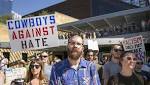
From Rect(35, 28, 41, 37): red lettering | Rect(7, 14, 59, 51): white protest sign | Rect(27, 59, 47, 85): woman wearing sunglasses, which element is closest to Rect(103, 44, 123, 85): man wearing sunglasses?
Rect(27, 59, 47, 85): woman wearing sunglasses

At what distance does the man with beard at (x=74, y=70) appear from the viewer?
611 cm

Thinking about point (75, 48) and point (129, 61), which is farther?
point (129, 61)

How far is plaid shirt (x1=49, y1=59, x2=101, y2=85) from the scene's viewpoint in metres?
6.16

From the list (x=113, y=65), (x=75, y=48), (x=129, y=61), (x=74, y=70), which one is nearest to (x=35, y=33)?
(x=113, y=65)

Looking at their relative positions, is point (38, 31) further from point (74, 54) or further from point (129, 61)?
point (74, 54)

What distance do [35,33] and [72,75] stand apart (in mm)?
4522

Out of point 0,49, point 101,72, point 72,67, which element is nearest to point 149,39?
point 0,49

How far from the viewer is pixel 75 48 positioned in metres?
6.05

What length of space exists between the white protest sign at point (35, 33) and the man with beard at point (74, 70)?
3.95 meters

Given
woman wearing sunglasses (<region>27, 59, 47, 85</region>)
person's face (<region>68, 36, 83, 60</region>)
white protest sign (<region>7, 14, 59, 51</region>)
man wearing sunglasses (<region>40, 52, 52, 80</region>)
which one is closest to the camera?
person's face (<region>68, 36, 83, 60</region>)

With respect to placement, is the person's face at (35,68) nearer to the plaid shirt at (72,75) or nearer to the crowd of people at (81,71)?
the crowd of people at (81,71)

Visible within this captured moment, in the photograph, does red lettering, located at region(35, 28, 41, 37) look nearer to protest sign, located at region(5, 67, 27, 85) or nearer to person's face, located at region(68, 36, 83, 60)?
protest sign, located at region(5, 67, 27, 85)

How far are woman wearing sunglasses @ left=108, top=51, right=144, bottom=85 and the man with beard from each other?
693 mm

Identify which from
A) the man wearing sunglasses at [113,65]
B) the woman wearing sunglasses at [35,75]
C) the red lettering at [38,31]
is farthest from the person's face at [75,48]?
the red lettering at [38,31]
